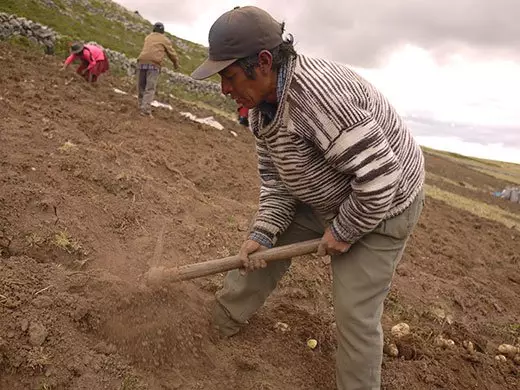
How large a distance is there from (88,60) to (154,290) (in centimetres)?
873

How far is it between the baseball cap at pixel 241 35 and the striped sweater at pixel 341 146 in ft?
0.52

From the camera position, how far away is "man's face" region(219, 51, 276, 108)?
89.0 inches

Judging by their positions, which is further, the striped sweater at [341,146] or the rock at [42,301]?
the rock at [42,301]

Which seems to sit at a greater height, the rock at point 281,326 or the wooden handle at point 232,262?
the wooden handle at point 232,262

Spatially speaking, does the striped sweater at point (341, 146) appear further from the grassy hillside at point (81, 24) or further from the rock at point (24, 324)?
the grassy hillside at point (81, 24)

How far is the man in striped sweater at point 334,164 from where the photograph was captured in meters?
2.23

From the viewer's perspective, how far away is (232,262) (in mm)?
2957

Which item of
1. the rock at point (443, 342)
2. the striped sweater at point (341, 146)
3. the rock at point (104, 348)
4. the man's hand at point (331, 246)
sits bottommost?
the rock at point (104, 348)

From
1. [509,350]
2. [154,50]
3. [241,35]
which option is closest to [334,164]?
[241,35]

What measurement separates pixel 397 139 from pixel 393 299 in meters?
2.52

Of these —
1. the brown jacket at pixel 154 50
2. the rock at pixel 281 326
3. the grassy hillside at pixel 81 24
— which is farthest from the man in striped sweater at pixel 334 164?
the grassy hillside at pixel 81 24

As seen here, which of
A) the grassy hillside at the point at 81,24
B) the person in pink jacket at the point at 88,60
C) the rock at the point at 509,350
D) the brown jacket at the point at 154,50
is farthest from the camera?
the grassy hillside at the point at 81,24

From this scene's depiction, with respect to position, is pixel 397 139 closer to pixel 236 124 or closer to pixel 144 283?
pixel 144 283

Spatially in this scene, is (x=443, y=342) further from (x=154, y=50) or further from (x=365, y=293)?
(x=154, y=50)
